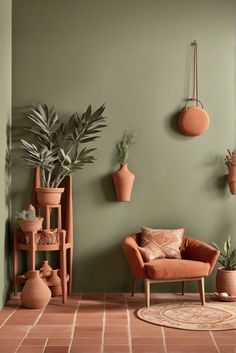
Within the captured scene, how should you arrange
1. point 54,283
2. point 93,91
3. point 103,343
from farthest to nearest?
point 93,91
point 54,283
point 103,343

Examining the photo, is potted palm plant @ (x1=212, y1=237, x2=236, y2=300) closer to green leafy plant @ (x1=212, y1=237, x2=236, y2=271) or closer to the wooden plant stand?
green leafy plant @ (x1=212, y1=237, x2=236, y2=271)

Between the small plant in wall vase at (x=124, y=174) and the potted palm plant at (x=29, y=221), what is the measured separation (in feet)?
2.97

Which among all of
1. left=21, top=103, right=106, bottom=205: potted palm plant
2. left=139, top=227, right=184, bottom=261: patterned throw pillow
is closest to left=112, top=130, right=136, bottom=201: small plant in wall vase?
left=21, top=103, right=106, bottom=205: potted palm plant

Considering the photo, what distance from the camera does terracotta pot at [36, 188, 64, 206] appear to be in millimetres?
5328

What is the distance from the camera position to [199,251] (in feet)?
17.3

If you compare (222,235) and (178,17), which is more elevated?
(178,17)

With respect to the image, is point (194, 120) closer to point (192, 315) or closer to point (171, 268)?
point (171, 268)

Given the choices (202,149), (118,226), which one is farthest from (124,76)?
(118,226)

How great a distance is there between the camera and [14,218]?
5.64m

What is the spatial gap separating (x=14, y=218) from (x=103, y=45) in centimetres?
210

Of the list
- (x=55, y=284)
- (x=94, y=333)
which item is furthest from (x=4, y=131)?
(x=94, y=333)

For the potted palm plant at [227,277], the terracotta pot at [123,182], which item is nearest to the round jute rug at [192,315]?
the potted palm plant at [227,277]

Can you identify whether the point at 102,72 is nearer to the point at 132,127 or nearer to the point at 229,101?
the point at 132,127

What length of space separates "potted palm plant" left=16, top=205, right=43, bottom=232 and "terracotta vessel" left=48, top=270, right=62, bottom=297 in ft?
1.75
